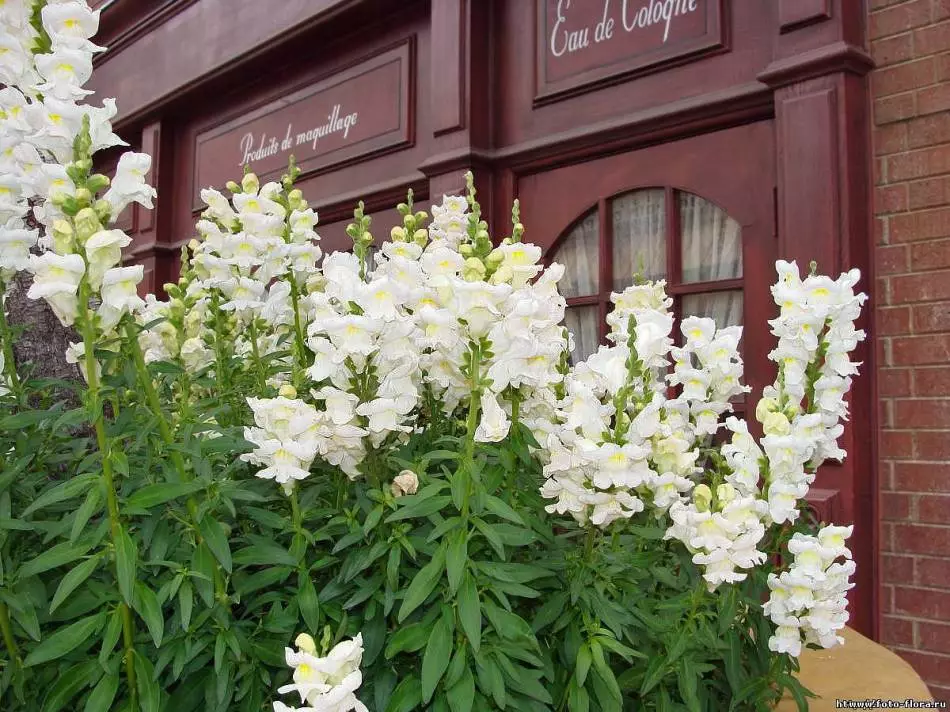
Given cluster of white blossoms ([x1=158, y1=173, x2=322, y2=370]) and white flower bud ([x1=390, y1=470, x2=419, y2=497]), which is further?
cluster of white blossoms ([x1=158, y1=173, x2=322, y2=370])

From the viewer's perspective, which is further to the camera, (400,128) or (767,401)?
(400,128)

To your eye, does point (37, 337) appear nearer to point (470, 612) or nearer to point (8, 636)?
point (8, 636)

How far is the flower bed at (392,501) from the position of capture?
1.34 metres

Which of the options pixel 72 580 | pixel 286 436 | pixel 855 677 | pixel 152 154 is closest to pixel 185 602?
pixel 72 580

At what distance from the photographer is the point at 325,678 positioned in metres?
1.08

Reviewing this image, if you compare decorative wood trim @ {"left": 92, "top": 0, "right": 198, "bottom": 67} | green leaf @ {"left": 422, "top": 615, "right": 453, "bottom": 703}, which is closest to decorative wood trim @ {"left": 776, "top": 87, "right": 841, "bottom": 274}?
green leaf @ {"left": 422, "top": 615, "right": 453, "bottom": 703}

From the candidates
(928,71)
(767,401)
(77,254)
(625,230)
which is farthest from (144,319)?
(928,71)

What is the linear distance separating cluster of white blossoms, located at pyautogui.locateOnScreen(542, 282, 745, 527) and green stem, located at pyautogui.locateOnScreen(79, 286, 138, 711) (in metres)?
0.67

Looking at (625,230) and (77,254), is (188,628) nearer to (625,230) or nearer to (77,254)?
(77,254)

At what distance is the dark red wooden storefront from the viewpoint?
9.72 ft

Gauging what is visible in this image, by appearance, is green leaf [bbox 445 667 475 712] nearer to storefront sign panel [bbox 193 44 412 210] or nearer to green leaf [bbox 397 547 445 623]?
green leaf [bbox 397 547 445 623]

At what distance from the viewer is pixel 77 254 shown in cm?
129

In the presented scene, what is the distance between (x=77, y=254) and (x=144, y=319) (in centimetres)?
78

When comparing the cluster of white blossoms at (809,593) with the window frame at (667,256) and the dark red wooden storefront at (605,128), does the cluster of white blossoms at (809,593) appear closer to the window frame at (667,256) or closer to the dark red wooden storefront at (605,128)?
the dark red wooden storefront at (605,128)
